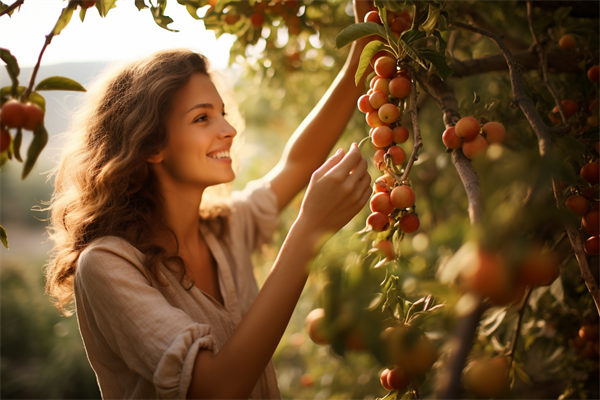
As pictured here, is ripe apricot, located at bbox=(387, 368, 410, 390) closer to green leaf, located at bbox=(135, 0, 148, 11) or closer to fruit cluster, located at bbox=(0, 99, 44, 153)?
fruit cluster, located at bbox=(0, 99, 44, 153)

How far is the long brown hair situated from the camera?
1.26 metres

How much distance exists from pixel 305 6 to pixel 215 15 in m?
0.39

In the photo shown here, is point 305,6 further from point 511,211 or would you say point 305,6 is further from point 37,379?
point 37,379

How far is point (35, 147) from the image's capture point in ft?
2.16

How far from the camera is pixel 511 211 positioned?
1.25ft


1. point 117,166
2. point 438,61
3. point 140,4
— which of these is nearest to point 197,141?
point 117,166

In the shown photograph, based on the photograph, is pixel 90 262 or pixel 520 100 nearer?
pixel 520 100

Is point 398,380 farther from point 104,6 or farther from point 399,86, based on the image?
point 104,6

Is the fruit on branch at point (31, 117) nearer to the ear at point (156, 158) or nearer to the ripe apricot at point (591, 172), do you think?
the ear at point (156, 158)

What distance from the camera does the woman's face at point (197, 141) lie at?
1.32m

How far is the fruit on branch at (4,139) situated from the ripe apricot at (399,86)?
751 mm

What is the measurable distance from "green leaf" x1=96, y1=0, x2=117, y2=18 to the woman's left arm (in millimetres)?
679

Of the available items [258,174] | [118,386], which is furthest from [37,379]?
[118,386]

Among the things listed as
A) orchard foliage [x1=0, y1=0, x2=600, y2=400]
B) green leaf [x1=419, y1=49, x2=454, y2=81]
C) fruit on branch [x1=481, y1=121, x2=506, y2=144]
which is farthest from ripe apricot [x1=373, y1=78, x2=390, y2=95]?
fruit on branch [x1=481, y1=121, x2=506, y2=144]
